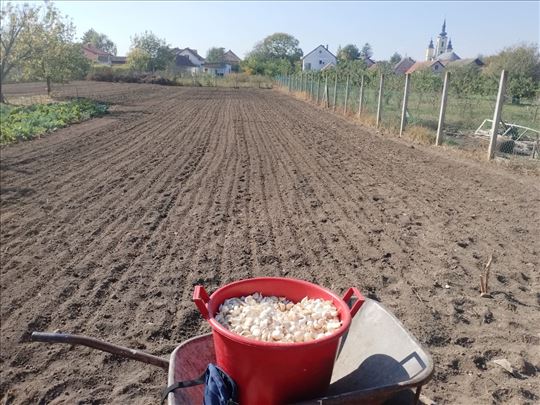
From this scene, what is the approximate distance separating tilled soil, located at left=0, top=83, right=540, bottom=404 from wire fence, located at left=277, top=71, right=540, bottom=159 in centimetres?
273

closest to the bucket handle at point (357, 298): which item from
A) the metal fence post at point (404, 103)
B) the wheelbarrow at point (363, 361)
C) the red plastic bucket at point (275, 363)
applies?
the red plastic bucket at point (275, 363)

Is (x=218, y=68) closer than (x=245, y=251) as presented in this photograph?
No

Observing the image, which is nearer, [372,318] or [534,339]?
[372,318]

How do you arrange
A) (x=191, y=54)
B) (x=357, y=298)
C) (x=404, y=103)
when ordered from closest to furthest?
(x=357, y=298) → (x=404, y=103) → (x=191, y=54)

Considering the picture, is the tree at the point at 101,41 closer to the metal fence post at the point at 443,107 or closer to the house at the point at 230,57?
the house at the point at 230,57

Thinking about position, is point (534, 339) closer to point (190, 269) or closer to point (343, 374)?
point (343, 374)

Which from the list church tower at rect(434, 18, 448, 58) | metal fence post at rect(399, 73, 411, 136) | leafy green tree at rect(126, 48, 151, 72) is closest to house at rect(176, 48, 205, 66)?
leafy green tree at rect(126, 48, 151, 72)

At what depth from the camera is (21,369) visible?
13.1 feet

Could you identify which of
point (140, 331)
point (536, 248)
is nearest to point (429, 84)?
point (536, 248)

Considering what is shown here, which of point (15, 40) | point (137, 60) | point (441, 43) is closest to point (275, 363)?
point (15, 40)

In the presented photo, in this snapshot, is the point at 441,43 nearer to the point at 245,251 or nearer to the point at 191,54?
the point at 191,54

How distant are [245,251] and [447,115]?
16.6 meters

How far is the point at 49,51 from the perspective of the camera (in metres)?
31.0

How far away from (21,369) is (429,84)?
1935 cm
